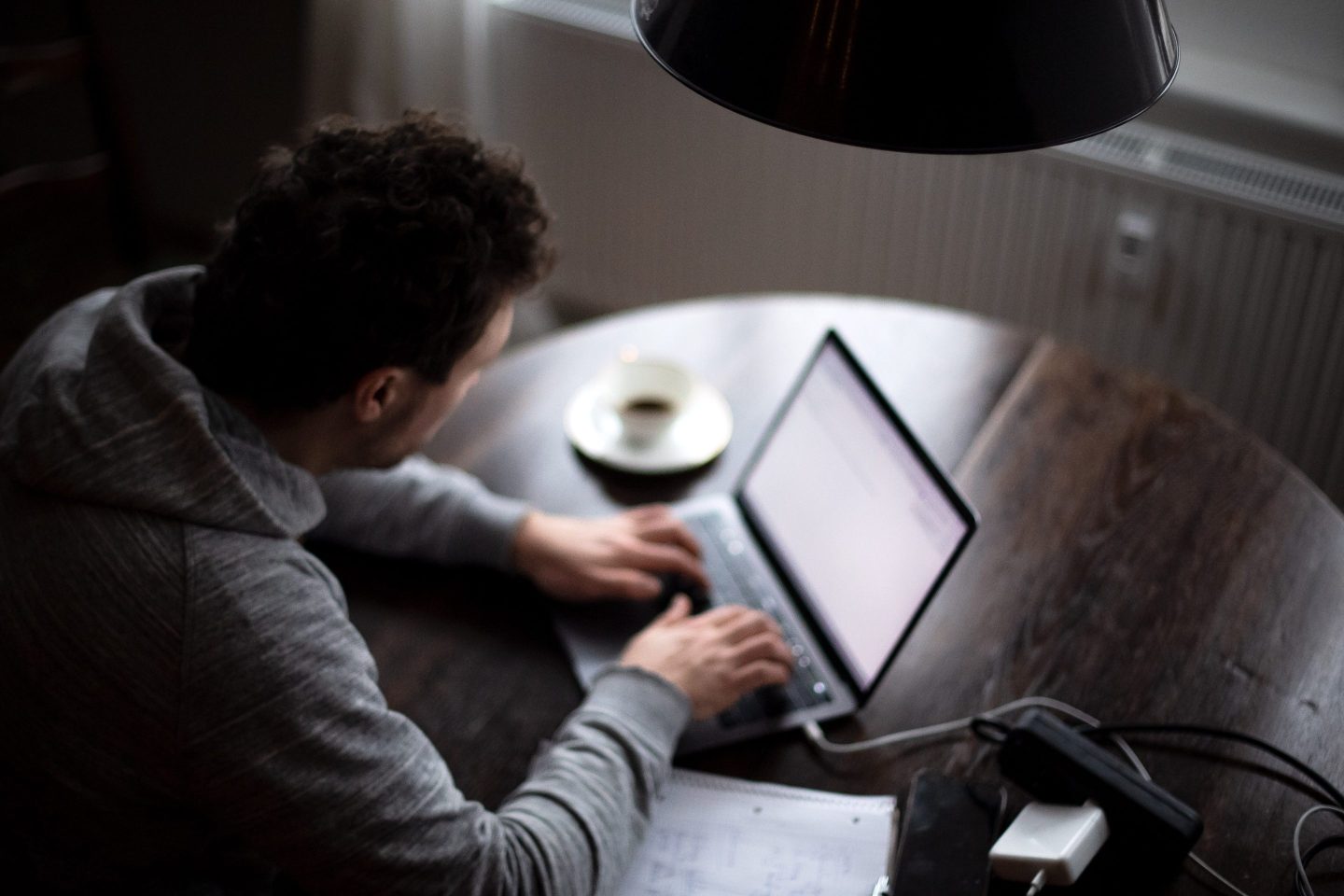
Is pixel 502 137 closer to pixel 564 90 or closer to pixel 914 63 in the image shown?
pixel 564 90

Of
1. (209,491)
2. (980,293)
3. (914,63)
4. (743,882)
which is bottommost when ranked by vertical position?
(980,293)

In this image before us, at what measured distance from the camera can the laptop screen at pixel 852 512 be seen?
3.79 ft

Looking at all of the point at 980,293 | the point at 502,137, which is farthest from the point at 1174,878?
the point at 502,137

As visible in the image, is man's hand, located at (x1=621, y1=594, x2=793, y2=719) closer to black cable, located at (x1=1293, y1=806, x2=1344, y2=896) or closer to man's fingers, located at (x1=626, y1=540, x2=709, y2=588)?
man's fingers, located at (x1=626, y1=540, x2=709, y2=588)

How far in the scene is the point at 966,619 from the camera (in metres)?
1.28

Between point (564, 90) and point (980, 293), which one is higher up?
point (564, 90)

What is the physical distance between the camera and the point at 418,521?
1337mm

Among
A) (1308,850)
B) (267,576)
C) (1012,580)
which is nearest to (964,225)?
(1012,580)

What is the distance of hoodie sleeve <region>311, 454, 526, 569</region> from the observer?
1330 mm

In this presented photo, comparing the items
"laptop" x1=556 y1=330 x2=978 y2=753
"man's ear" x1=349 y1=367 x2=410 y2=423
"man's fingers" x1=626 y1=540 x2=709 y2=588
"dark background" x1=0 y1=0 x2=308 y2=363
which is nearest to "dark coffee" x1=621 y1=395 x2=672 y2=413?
"laptop" x1=556 y1=330 x2=978 y2=753

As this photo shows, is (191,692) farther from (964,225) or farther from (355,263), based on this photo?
(964,225)

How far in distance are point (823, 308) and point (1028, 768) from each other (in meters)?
0.78

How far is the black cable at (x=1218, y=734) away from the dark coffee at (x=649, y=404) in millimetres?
592

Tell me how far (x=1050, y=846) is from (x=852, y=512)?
36 cm
